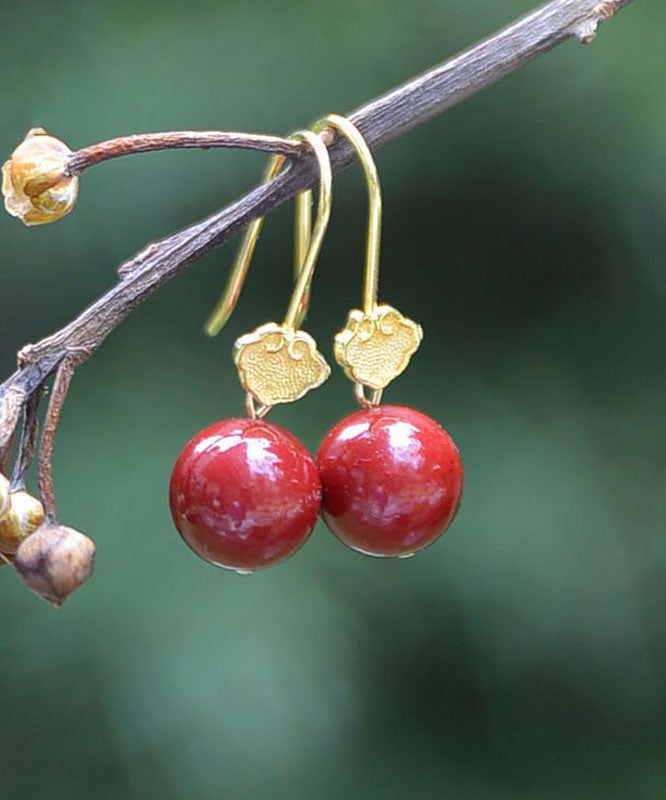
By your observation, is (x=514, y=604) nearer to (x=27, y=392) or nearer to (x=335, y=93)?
(x=335, y=93)

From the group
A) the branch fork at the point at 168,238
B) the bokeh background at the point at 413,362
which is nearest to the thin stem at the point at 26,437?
the branch fork at the point at 168,238

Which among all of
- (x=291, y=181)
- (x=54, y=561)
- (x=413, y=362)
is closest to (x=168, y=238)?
(x=291, y=181)

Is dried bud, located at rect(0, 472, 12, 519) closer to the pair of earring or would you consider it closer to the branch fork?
the branch fork

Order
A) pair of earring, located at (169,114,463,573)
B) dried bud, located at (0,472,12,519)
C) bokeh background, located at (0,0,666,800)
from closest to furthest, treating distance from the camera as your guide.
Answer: dried bud, located at (0,472,12,519)
pair of earring, located at (169,114,463,573)
bokeh background, located at (0,0,666,800)

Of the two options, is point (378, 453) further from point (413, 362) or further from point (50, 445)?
point (413, 362)

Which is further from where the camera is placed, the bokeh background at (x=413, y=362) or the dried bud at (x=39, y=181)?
the bokeh background at (x=413, y=362)

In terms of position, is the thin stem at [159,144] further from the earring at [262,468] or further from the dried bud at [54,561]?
the dried bud at [54,561]

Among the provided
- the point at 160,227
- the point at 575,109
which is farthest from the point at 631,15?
the point at 160,227

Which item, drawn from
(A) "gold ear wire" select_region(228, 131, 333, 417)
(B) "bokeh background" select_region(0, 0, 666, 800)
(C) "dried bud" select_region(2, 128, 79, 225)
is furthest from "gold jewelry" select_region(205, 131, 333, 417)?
(B) "bokeh background" select_region(0, 0, 666, 800)
